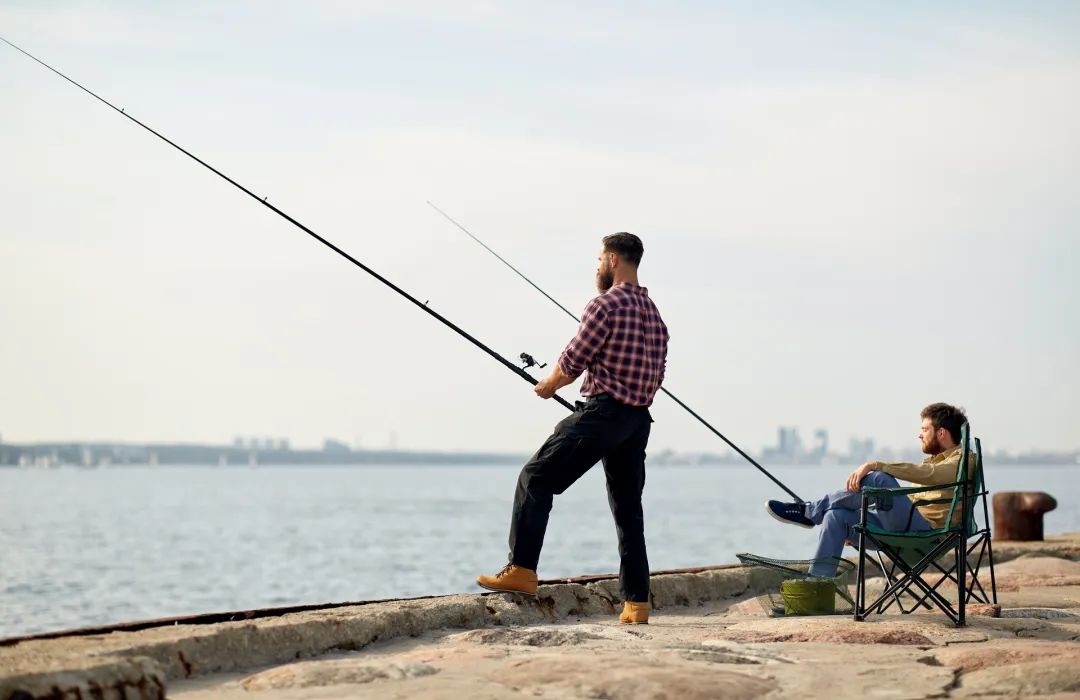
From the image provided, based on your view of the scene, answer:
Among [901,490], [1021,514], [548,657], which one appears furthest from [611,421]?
[1021,514]

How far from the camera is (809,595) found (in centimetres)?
636

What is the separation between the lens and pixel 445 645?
17.2 feet

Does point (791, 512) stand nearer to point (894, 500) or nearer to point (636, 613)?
point (894, 500)

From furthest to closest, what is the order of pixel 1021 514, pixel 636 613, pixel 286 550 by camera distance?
pixel 286 550 < pixel 1021 514 < pixel 636 613

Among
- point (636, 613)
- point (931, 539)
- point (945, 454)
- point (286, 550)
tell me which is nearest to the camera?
point (931, 539)

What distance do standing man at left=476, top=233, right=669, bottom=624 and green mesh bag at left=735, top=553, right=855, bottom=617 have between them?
1.87 feet

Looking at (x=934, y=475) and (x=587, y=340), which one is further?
(x=934, y=475)

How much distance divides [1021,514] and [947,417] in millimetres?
5041

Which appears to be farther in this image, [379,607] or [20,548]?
[20,548]

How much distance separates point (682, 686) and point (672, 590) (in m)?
3.20

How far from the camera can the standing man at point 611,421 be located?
5.95 meters

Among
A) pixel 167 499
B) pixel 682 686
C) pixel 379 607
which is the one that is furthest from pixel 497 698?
pixel 167 499

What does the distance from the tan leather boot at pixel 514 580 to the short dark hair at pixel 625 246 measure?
1394 mm

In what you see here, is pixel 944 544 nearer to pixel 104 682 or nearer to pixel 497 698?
pixel 497 698
